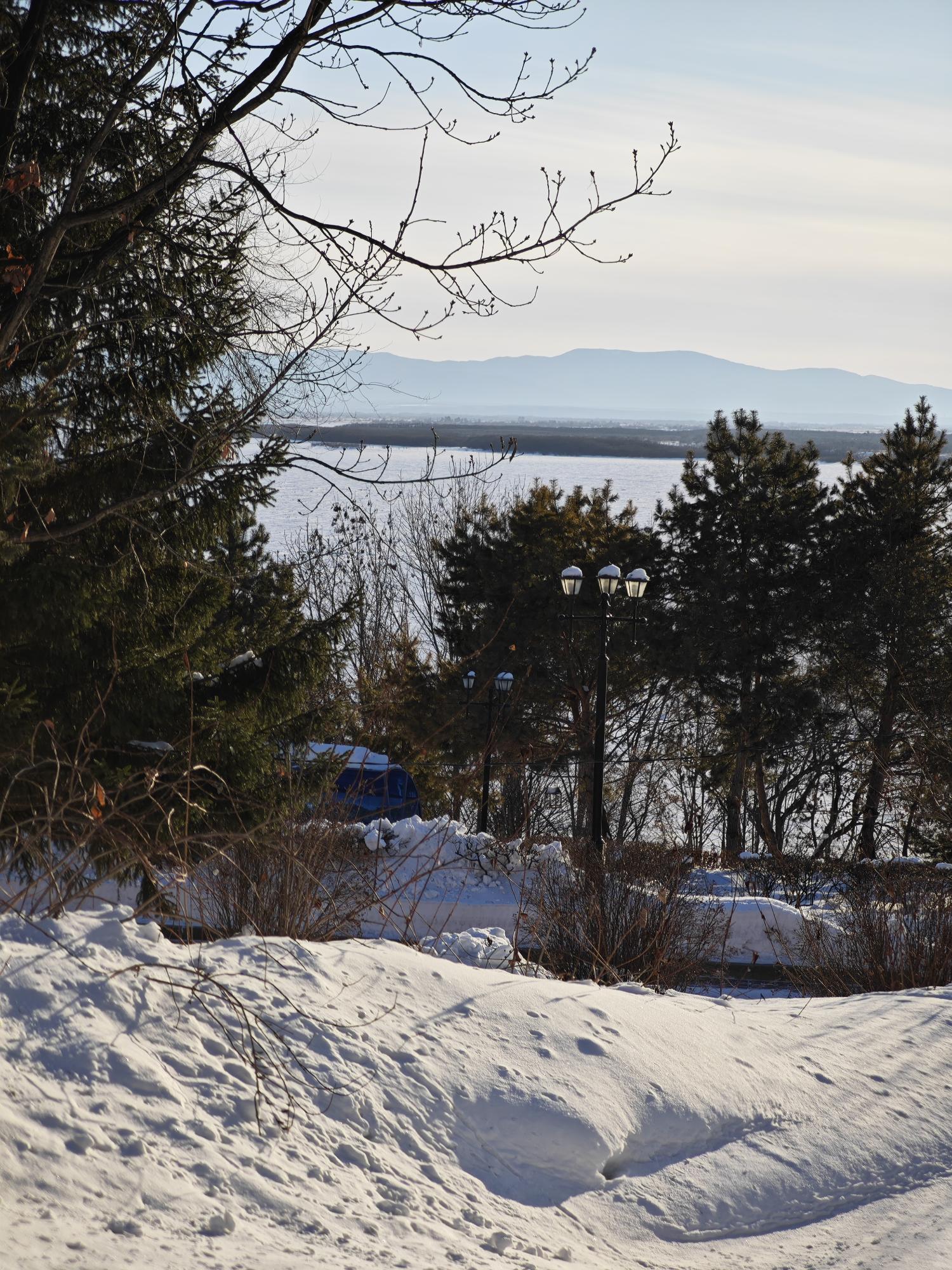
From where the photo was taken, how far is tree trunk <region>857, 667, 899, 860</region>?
22.5 m

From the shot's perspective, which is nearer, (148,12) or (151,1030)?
(151,1030)

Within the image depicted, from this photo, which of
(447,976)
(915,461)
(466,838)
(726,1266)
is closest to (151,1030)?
(447,976)

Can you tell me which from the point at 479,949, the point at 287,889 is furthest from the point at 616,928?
the point at 287,889

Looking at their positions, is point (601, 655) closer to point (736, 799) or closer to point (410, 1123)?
point (410, 1123)

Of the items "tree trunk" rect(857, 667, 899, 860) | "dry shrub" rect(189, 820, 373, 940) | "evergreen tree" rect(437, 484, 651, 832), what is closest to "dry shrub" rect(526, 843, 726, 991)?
"dry shrub" rect(189, 820, 373, 940)

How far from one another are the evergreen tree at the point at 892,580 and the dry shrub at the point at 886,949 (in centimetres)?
1515

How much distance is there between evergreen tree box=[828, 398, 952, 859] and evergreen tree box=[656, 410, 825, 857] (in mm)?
795

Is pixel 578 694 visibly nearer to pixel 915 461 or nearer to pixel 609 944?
pixel 915 461

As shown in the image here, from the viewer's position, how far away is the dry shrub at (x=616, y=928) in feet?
23.9

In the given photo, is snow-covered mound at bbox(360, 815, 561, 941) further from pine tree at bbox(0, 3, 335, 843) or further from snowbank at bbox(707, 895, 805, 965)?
pine tree at bbox(0, 3, 335, 843)

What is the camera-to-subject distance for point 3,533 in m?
5.09

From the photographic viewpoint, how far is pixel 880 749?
2242 cm

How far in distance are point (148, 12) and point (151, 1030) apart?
4358 mm

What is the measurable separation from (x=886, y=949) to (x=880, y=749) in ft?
51.6
